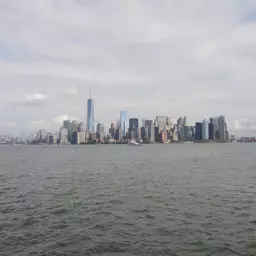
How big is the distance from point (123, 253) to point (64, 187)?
2978 centimetres

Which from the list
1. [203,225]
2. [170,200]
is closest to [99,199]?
[170,200]

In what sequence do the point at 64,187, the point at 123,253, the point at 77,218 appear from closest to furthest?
the point at 123,253
the point at 77,218
the point at 64,187

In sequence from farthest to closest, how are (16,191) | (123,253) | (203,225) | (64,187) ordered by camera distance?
1. (64,187)
2. (16,191)
3. (203,225)
4. (123,253)

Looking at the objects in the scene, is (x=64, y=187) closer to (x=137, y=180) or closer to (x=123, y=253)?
(x=137, y=180)

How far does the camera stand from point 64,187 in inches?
1923

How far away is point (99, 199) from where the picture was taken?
38406mm

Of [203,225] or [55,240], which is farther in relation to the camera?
[203,225]

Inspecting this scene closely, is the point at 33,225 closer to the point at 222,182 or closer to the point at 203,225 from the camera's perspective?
the point at 203,225

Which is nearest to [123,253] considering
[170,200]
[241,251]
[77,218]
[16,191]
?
[241,251]

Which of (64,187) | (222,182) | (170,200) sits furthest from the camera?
(222,182)

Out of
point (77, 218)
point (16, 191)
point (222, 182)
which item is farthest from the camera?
point (222, 182)

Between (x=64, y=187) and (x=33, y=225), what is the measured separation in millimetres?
21960

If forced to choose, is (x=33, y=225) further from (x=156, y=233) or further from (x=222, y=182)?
(x=222, y=182)

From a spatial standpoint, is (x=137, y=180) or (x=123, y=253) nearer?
(x=123, y=253)
